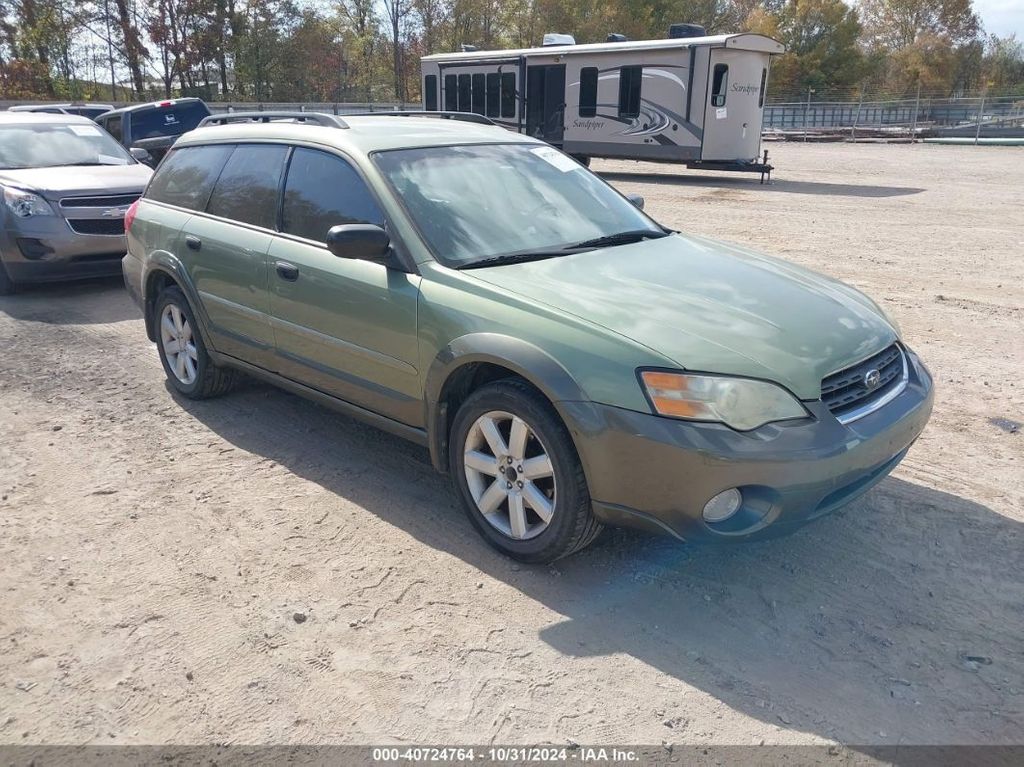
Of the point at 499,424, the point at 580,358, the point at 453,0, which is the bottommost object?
the point at 499,424

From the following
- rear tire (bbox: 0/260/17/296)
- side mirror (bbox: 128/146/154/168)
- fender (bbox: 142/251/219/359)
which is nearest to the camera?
fender (bbox: 142/251/219/359)

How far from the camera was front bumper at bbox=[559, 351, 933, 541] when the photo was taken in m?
2.90

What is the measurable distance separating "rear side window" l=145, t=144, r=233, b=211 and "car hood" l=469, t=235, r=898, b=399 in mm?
2360

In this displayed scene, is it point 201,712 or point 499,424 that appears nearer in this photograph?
point 201,712

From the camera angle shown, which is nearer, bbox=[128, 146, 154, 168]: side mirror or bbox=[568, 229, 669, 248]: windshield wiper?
bbox=[568, 229, 669, 248]: windshield wiper

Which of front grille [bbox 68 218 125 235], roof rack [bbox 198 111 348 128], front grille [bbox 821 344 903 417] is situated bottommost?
front grille [bbox 68 218 125 235]

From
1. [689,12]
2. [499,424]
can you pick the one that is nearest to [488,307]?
[499,424]

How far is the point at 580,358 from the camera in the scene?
122 inches

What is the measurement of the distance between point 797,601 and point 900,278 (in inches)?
254

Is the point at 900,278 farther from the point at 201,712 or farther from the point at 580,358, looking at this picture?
the point at 201,712

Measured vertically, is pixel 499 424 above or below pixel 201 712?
above

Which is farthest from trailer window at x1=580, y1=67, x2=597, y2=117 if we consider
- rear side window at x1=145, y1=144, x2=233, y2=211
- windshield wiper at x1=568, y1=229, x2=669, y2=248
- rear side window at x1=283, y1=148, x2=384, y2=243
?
rear side window at x1=283, y1=148, x2=384, y2=243

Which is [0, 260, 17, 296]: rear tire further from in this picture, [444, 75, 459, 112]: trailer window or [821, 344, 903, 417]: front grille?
[444, 75, 459, 112]: trailer window

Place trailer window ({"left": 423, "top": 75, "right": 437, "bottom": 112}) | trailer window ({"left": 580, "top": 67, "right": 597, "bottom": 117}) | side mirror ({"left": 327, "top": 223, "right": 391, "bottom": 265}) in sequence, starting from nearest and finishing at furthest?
side mirror ({"left": 327, "top": 223, "right": 391, "bottom": 265}) → trailer window ({"left": 580, "top": 67, "right": 597, "bottom": 117}) → trailer window ({"left": 423, "top": 75, "right": 437, "bottom": 112})
